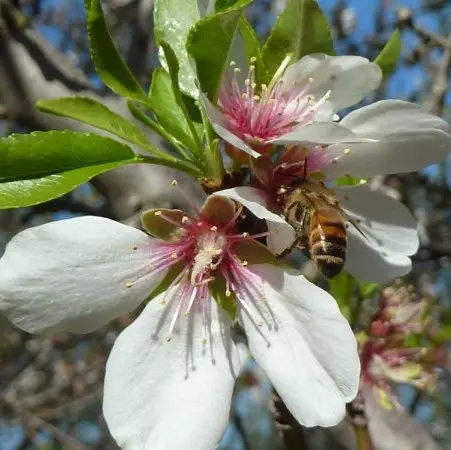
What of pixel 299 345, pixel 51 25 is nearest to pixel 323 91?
pixel 299 345

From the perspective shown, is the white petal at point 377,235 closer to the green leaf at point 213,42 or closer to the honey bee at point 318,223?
the honey bee at point 318,223

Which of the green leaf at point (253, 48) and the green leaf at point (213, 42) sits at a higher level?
the green leaf at point (213, 42)

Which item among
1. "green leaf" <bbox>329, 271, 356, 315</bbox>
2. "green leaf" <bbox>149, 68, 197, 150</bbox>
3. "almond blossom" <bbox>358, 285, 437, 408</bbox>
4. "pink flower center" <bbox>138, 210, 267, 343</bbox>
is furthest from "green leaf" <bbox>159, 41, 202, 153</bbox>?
"almond blossom" <bbox>358, 285, 437, 408</bbox>

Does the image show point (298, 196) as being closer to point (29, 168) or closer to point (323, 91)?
point (323, 91)

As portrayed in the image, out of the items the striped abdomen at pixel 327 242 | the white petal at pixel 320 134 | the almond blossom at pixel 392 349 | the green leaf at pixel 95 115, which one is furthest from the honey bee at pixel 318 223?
the almond blossom at pixel 392 349

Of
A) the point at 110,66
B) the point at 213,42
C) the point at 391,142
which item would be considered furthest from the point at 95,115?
the point at 391,142

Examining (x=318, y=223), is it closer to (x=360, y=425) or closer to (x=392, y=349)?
(x=360, y=425)

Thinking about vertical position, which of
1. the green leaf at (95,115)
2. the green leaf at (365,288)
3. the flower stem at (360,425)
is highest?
the green leaf at (95,115)
